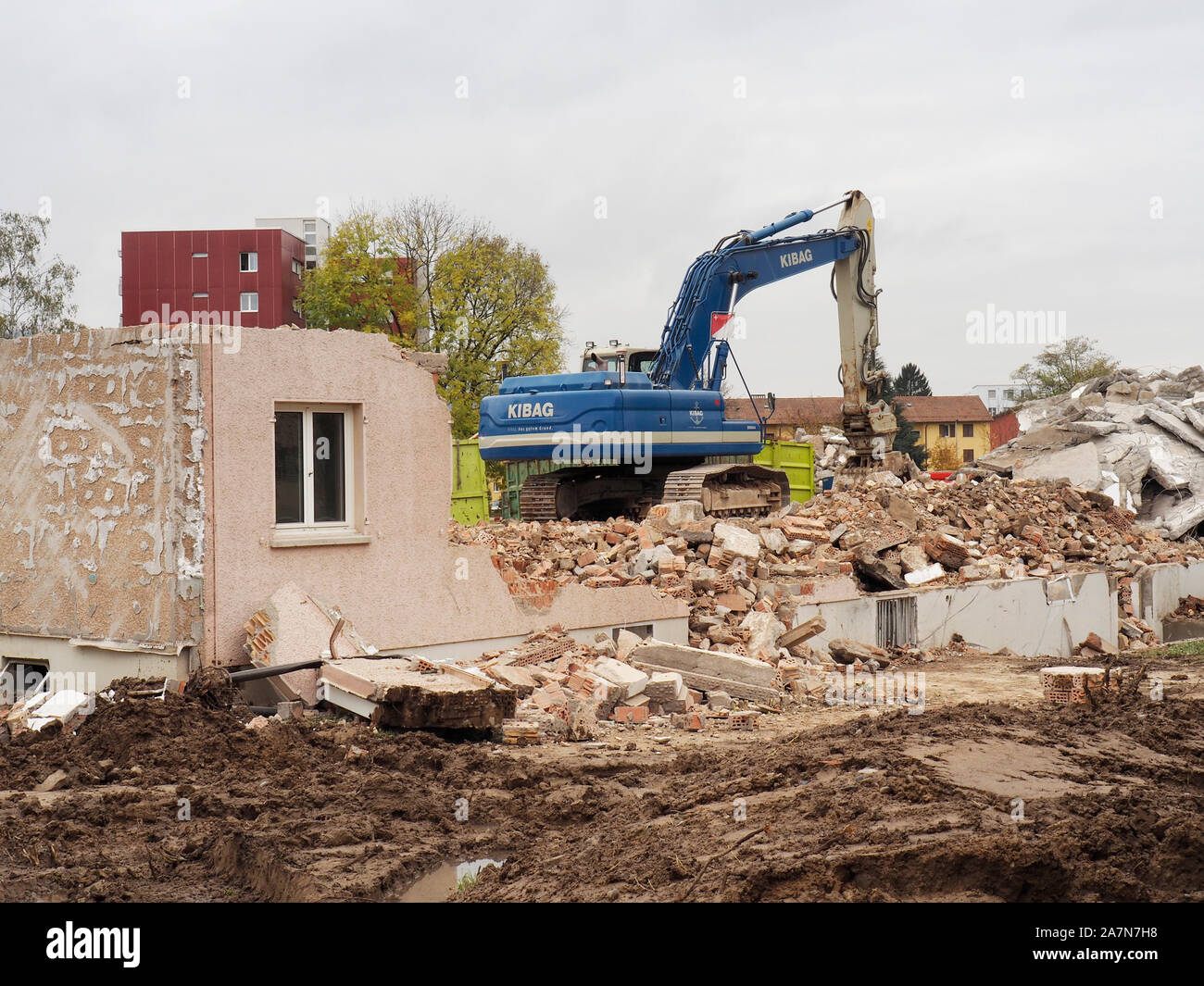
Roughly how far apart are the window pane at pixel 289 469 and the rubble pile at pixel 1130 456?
1896cm

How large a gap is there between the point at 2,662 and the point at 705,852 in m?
7.32

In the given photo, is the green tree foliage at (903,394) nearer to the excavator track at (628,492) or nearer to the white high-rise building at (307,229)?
the excavator track at (628,492)

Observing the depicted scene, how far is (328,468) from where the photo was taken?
941cm

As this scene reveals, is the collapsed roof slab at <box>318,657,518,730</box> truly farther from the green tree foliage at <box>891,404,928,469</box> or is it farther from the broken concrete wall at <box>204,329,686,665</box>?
the green tree foliage at <box>891,404,928,469</box>

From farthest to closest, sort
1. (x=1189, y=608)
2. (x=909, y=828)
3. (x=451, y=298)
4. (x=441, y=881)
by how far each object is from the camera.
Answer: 1. (x=451, y=298)
2. (x=1189, y=608)
3. (x=441, y=881)
4. (x=909, y=828)

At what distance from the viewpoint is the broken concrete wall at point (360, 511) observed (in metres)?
8.62

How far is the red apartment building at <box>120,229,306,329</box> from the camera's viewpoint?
46844mm

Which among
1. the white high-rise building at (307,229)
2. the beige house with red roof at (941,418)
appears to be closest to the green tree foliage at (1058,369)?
the beige house with red roof at (941,418)

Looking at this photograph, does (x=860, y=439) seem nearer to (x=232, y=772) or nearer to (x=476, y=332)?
(x=232, y=772)

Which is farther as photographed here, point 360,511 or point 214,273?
point 214,273

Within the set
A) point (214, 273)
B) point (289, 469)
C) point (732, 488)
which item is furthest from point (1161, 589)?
point (214, 273)

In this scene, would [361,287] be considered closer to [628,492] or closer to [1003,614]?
[628,492]

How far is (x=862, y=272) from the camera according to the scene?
2128 cm

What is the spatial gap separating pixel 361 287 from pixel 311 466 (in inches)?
1319
